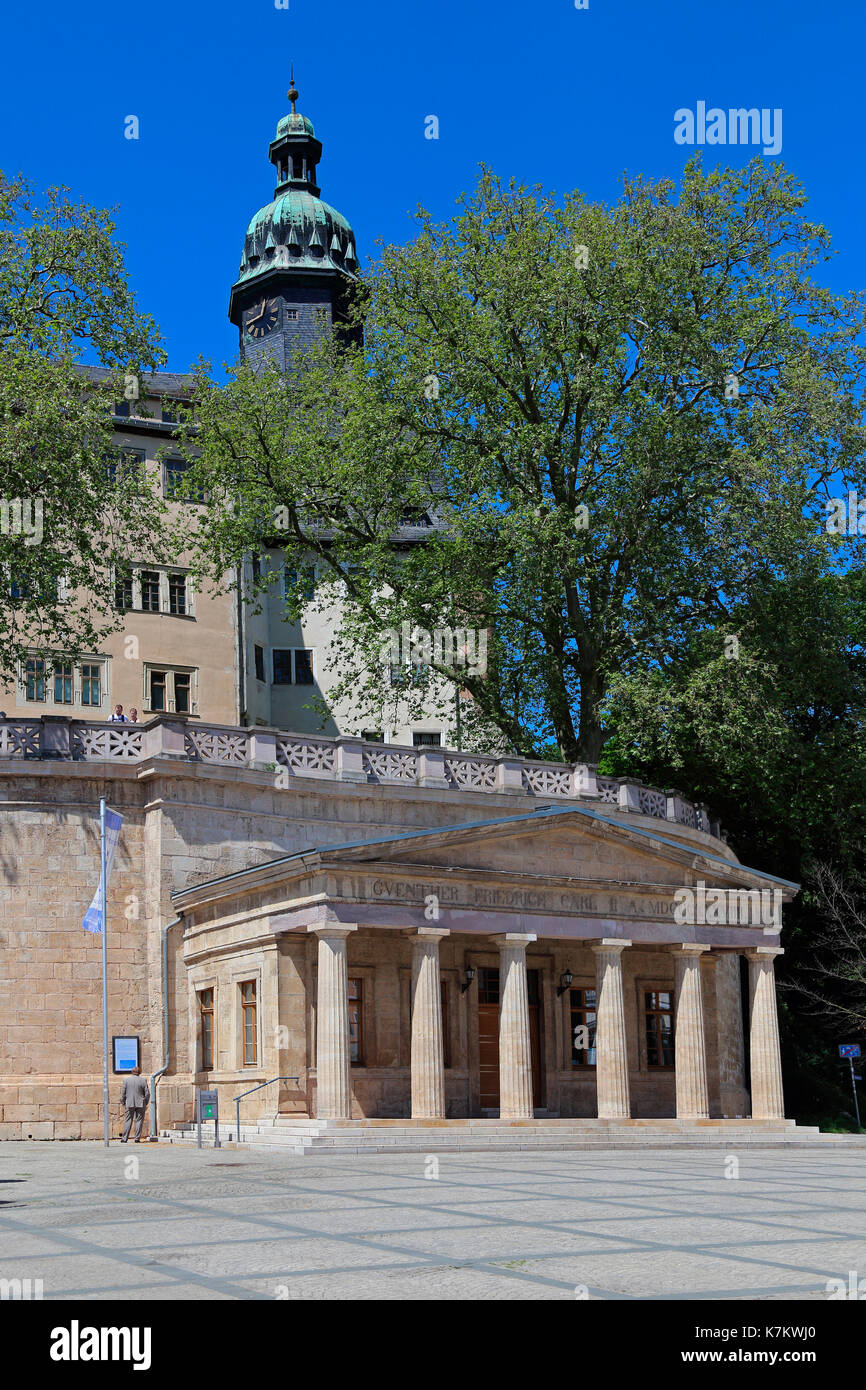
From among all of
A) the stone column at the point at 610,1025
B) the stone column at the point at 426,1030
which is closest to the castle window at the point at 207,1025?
the stone column at the point at 426,1030

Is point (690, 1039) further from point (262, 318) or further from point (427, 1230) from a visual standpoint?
point (262, 318)

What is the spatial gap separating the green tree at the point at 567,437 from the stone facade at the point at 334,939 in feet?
28.5

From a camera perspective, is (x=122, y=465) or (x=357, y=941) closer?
(x=357, y=941)

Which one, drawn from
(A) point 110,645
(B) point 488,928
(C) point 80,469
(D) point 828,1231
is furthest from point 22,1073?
(A) point 110,645

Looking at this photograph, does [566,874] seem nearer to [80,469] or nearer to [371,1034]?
[371,1034]

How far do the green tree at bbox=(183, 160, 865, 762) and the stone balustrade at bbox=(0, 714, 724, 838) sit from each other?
3818mm

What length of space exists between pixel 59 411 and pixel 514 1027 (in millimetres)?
17262

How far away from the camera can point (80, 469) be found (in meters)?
36.6

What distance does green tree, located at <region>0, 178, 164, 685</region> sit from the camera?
117 ft

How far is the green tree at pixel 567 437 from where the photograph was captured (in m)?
41.9

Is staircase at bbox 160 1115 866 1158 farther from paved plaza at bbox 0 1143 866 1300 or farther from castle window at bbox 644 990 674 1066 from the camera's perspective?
paved plaza at bbox 0 1143 866 1300

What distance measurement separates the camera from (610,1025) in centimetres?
3303

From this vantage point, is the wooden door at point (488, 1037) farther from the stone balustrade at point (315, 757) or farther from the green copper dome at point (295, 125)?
the green copper dome at point (295, 125)

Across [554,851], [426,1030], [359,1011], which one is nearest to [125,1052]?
[359,1011]
